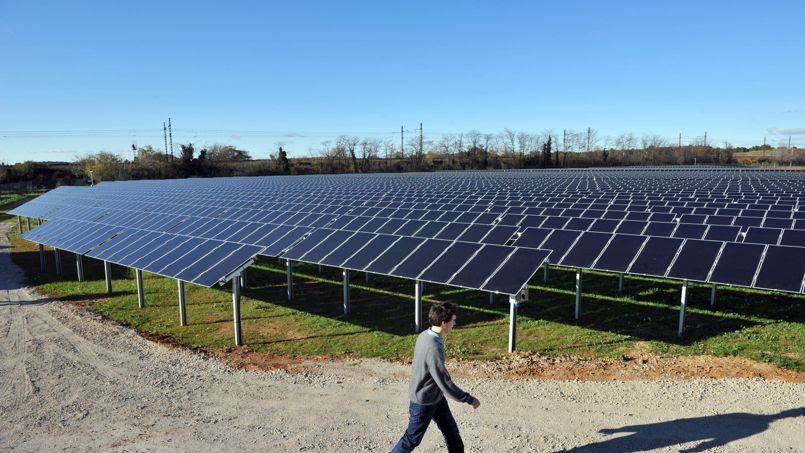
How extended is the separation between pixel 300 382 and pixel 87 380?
16.4ft

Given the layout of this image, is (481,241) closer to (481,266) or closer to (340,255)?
(481,266)

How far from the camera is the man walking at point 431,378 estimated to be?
6.11 meters

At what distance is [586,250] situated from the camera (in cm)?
1478

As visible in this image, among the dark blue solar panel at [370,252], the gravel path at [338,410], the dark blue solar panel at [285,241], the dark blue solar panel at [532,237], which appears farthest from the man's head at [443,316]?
the dark blue solar panel at [285,241]

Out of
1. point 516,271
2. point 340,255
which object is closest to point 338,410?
point 516,271

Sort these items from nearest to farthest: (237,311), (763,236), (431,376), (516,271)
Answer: (431,376)
(516,271)
(237,311)
(763,236)

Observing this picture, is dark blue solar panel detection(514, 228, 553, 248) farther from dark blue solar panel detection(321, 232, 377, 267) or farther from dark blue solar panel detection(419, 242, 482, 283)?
dark blue solar panel detection(321, 232, 377, 267)

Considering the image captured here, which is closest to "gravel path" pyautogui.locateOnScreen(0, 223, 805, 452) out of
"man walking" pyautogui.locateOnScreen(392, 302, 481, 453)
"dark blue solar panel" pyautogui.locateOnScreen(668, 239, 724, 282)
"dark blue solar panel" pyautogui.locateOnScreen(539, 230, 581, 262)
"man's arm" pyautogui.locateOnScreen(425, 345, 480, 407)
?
"man walking" pyautogui.locateOnScreen(392, 302, 481, 453)

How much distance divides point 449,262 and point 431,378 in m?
7.53

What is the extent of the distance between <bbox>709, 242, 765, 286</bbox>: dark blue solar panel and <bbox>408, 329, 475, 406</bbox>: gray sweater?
9.13 metres

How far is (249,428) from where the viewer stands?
28.5 ft

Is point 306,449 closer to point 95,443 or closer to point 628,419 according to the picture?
point 95,443

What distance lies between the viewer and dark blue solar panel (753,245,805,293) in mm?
11430

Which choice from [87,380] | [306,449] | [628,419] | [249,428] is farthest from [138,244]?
[628,419]
